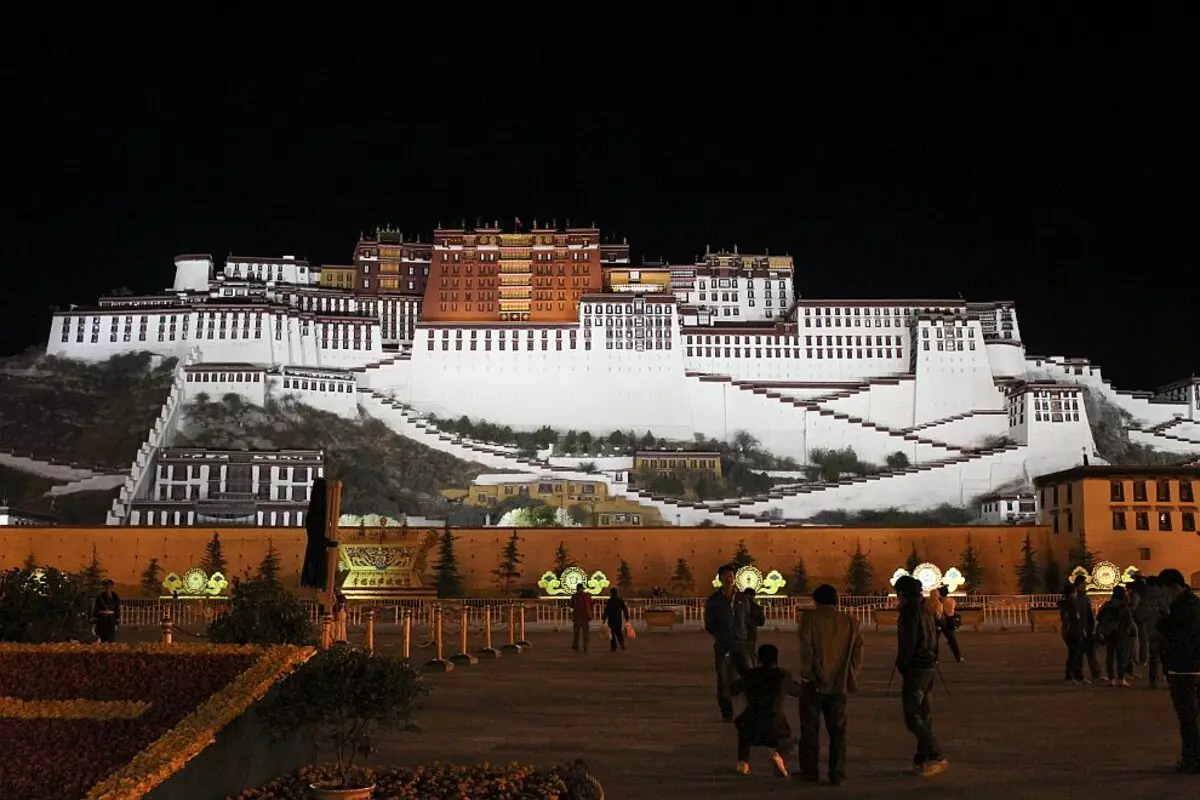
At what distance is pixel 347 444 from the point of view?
58.3 meters

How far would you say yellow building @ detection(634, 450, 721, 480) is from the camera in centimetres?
5775

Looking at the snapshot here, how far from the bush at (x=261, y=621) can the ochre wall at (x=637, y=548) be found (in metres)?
25.2

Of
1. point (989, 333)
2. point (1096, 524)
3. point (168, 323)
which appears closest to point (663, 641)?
point (1096, 524)

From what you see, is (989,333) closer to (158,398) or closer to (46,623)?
(158,398)

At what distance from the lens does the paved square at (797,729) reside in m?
6.58

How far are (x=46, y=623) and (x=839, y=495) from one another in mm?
47016

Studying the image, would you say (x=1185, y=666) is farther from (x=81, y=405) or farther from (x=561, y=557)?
(x=81, y=405)

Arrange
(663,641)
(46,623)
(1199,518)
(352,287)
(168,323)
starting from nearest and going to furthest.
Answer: (46,623) → (663,641) → (1199,518) → (168,323) → (352,287)

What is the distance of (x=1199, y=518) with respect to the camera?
3088cm

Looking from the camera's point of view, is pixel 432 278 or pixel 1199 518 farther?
pixel 432 278

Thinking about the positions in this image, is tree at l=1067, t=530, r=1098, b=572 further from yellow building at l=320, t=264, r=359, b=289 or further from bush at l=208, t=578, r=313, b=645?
yellow building at l=320, t=264, r=359, b=289

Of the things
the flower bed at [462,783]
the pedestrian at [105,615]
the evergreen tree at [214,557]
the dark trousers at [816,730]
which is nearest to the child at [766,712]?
the dark trousers at [816,730]

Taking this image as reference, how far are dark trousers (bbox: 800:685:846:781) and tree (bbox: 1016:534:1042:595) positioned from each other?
89.2ft

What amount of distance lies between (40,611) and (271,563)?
80.5 ft
